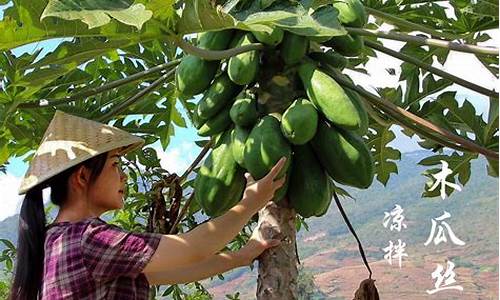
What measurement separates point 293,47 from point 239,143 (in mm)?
268

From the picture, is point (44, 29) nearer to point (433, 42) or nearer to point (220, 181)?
point (220, 181)

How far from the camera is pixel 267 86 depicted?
2.10 m

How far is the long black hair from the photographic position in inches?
81.1

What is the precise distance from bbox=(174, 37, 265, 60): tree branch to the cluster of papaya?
16mm

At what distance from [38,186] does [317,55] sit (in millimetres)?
790

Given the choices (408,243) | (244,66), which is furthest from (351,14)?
(408,243)

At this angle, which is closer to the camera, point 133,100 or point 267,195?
point 267,195

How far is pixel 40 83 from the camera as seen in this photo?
2148 millimetres

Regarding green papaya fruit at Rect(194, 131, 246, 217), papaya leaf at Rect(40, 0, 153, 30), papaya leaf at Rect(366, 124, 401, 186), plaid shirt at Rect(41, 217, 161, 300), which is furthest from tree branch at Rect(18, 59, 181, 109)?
papaya leaf at Rect(40, 0, 153, 30)

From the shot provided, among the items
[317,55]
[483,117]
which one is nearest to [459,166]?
[483,117]

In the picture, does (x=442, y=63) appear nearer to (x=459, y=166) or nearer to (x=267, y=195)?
(x=459, y=166)

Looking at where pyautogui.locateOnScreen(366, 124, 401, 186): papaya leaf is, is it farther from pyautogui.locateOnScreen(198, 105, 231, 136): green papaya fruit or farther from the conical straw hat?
the conical straw hat

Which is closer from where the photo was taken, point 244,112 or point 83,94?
point 244,112

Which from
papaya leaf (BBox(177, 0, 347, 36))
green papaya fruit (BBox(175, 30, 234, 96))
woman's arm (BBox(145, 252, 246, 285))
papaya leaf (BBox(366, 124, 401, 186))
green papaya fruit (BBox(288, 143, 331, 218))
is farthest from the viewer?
papaya leaf (BBox(366, 124, 401, 186))
